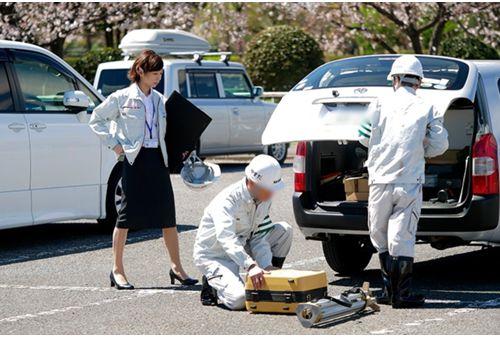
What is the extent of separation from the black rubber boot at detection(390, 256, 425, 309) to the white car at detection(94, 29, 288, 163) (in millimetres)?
11255

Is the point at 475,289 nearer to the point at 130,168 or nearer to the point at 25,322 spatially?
the point at 130,168

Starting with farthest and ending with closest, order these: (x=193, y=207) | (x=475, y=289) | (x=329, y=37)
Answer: (x=329, y=37)
(x=193, y=207)
(x=475, y=289)

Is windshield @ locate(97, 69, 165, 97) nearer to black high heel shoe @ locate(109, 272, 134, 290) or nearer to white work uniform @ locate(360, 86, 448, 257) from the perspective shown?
black high heel shoe @ locate(109, 272, 134, 290)

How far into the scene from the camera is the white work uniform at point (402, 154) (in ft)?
27.2

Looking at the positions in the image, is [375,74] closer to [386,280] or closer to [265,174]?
[265,174]

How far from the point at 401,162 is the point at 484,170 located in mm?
802

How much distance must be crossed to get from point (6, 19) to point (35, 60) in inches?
649

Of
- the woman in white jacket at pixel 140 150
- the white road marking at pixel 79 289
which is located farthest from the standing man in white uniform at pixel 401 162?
the woman in white jacket at pixel 140 150

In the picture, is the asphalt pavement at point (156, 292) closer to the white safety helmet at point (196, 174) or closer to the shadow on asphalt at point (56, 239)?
the shadow on asphalt at point (56, 239)

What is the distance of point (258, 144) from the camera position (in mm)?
21203

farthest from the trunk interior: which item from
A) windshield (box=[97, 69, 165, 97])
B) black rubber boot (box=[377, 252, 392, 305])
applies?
windshield (box=[97, 69, 165, 97])

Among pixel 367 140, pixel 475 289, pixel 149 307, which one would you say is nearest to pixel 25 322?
pixel 149 307

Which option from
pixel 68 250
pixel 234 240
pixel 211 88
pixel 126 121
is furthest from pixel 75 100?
pixel 211 88

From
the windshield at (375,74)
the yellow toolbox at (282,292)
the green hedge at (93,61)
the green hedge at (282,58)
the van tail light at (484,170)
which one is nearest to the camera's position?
the yellow toolbox at (282,292)
